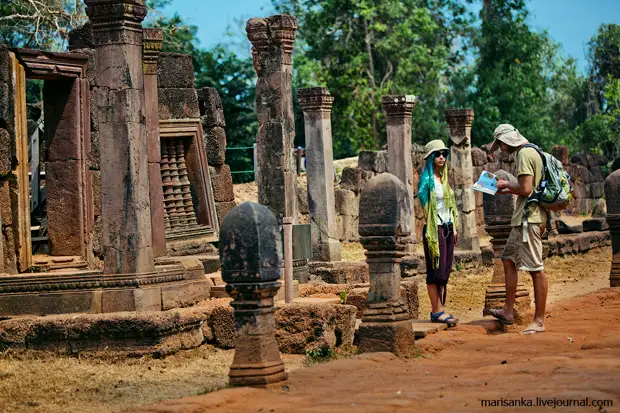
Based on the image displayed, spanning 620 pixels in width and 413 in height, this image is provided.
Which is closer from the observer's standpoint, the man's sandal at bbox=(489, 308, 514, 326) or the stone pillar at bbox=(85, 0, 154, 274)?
the stone pillar at bbox=(85, 0, 154, 274)

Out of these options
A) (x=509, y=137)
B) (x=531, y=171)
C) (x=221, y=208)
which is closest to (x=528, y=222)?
(x=531, y=171)

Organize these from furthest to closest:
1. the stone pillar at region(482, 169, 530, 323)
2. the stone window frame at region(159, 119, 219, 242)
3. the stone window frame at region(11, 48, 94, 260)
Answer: the stone window frame at region(159, 119, 219, 242), the stone window frame at region(11, 48, 94, 260), the stone pillar at region(482, 169, 530, 323)

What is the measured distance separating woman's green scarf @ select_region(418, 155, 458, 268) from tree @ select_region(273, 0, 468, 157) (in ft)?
88.1

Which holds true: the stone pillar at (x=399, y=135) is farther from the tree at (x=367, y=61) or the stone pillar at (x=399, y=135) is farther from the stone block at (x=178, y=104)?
the tree at (x=367, y=61)

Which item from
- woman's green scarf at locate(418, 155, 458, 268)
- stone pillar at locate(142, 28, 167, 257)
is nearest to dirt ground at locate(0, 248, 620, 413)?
woman's green scarf at locate(418, 155, 458, 268)

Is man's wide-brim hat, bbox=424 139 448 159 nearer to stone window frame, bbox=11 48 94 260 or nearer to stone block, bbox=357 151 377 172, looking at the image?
stone window frame, bbox=11 48 94 260

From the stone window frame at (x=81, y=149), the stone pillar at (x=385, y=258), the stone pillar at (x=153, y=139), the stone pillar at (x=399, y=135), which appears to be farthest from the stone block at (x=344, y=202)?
the stone pillar at (x=385, y=258)

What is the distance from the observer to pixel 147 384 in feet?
31.6

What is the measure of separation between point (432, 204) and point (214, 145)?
794 centimetres

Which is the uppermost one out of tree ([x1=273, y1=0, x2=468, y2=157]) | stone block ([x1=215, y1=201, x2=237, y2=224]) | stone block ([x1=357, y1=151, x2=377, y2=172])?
tree ([x1=273, y1=0, x2=468, y2=157])

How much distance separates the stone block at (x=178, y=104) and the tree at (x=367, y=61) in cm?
2109

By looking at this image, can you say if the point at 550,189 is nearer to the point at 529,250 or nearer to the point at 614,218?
the point at 529,250

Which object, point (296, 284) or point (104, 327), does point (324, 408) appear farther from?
point (296, 284)

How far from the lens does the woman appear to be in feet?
38.3
